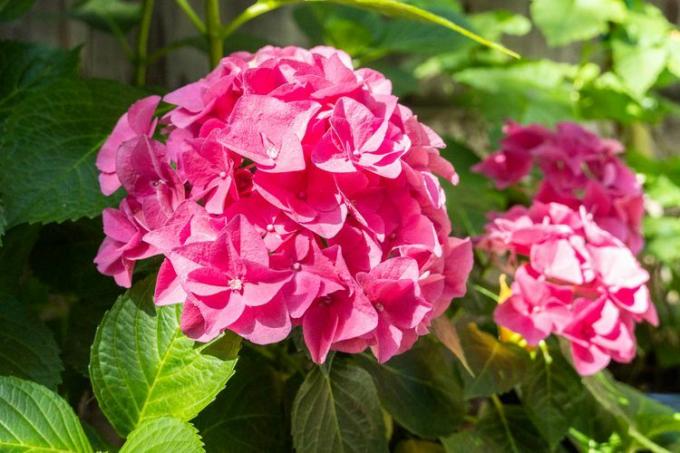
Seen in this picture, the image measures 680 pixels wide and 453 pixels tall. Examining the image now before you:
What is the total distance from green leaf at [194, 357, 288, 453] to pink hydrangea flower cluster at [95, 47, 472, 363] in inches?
7.9

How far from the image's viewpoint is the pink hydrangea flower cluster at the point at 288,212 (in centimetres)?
61

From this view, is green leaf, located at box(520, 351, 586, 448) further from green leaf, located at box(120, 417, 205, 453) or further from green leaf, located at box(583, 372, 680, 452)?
green leaf, located at box(120, 417, 205, 453)

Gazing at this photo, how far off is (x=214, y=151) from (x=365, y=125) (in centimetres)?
12

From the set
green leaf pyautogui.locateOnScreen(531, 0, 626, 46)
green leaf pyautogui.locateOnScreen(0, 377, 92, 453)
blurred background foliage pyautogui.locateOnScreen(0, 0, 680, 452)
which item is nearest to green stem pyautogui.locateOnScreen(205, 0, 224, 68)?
blurred background foliage pyautogui.locateOnScreen(0, 0, 680, 452)

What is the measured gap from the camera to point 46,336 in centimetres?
86

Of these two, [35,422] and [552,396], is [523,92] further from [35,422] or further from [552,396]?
[35,422]

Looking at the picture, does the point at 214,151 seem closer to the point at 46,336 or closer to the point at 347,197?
the point at 347,197

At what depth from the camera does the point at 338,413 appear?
81 cm

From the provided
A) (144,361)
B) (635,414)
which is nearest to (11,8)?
(144,361)

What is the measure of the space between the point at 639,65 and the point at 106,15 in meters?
1.07

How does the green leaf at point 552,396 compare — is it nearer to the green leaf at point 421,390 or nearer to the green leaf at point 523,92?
the green leaf at point 421,390

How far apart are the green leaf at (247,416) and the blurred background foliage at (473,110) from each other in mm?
14

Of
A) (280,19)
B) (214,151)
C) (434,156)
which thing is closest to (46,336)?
(214,151)

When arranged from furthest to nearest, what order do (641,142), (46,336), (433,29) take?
(641,142) → (433,29) → (46,336)
